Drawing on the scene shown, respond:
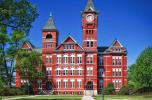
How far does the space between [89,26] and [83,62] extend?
8650 millimetres

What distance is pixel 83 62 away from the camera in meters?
86.1

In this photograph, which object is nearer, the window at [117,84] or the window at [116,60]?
the window at [117,84]

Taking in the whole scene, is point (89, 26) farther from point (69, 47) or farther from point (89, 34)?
point (69, 47)

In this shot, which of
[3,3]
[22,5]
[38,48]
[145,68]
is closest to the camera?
[3,3]

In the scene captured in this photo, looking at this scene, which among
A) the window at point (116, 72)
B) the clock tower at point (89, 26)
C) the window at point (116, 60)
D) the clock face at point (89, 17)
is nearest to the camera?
the clock tower at point (89, 26)

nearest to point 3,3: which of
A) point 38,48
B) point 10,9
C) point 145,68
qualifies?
point 10,9

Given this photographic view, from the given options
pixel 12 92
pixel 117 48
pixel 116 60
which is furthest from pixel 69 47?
pixel 12 92

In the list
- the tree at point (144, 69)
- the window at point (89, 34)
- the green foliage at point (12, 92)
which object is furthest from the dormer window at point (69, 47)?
the tree at point (144, 69)

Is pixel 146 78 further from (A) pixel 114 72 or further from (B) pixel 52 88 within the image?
(B) pixel 52 88

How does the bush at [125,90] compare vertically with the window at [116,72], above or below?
below

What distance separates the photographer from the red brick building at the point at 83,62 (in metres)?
86.1

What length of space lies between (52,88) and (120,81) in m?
15.9

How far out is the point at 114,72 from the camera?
87.4 metres

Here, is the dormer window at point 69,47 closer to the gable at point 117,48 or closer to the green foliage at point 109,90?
the gable at point 117,48
